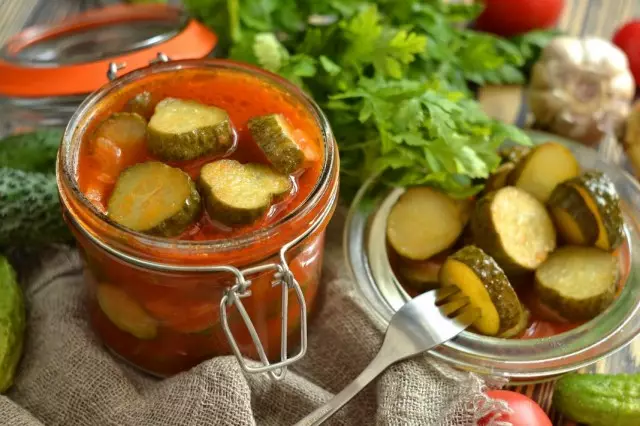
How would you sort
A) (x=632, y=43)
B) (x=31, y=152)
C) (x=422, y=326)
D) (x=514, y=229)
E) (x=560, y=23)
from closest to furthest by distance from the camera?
(x=422, y=326) → (x=514, y=229) → (x=31, y=152) → (x=632, y=43) → (x=560, y=23)

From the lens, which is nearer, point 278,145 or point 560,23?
point 278,145

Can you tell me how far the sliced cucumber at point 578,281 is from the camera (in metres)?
1.45

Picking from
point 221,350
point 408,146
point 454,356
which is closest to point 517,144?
point 408,146

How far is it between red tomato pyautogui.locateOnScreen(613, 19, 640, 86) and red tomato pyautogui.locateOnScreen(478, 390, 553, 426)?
1.17 meters

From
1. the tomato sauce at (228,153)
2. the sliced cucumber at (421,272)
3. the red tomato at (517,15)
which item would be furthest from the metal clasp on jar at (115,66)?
the red tomato at (517,15)

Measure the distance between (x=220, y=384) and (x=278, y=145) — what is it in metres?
0.41

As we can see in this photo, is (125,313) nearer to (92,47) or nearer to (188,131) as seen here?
(188,131)

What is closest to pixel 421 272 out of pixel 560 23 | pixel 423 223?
pixel 423 223

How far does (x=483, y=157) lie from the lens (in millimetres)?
1609

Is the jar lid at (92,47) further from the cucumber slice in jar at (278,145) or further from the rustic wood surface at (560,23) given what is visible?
the cucumber slice in jar at (278,145)

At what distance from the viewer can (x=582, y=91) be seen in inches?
77.8

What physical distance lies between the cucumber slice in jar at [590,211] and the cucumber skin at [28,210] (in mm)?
1001

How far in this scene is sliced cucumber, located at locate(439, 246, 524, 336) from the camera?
54.2 inches

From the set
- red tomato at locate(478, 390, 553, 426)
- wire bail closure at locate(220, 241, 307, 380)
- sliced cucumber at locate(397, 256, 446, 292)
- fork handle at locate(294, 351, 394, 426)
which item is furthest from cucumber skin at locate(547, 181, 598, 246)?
wire bail closure at locate(220, 241, 307, 380)
